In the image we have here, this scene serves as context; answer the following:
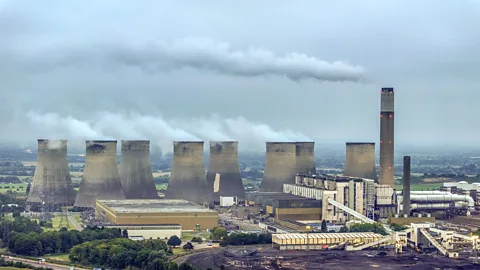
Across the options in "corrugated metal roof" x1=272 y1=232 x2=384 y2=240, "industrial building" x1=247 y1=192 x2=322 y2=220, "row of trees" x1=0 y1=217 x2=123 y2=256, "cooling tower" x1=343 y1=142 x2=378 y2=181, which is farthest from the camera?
"cooling tower" x1=343 y1=142 x2=378 y2=181

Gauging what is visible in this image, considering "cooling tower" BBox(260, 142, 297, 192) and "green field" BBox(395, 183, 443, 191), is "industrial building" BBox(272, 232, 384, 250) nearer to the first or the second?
"cooling tower" BBox(260, 142, 297, 192)

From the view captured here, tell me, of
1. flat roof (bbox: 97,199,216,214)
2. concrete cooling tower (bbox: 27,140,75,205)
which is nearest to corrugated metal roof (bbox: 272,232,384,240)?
flat roof (bbox: 97,199,216,214)

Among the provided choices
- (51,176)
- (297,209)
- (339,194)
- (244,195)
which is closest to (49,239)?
(51,176)

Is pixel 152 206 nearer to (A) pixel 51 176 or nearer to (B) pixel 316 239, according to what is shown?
(A) pixel 51 176

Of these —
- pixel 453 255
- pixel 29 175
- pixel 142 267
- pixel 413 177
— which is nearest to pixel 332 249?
pixel 453 255

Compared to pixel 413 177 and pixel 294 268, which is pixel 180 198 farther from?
pixel 413 177

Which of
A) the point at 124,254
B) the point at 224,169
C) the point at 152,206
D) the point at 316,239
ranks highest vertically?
the point at 224,169
